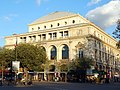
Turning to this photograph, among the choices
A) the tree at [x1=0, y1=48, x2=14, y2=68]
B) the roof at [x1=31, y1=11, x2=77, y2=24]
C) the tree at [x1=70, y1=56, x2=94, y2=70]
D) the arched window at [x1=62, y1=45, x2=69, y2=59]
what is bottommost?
the tree at [x1=70, y1=56, x2=94, y2=70]

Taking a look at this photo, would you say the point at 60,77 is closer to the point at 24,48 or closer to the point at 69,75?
the point at 69,75

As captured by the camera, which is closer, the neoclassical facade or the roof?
the neoclassical facade

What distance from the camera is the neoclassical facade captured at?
9294 cm

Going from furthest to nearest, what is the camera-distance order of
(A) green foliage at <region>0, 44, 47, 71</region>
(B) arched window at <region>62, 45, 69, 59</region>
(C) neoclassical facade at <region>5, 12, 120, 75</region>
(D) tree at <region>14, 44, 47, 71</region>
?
(B) arched window at <region>62, 45, 69, 59</region>
(C) neoclassical facade at <region>5, 12, 120, 75</region>
(A) green foliage at <region>0, 44, 47, 71</region>
(D) tree at <region>14, 44, 47, 71</region>

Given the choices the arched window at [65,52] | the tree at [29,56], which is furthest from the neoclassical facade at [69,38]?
the tree at [29,56]

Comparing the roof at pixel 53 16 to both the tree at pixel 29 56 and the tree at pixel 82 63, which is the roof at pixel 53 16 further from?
the tree at pixel 29 56

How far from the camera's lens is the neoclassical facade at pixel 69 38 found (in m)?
92.9

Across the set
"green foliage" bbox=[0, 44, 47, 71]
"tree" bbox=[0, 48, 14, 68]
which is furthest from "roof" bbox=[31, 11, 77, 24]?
"tree" bbox=[0, 48, 14, 68]

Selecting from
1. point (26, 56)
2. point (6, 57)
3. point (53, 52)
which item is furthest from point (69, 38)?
point (6, 57)

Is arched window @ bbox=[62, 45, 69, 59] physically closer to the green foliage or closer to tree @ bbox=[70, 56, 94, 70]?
tree @ bbox=[70, 56, 94, 70]

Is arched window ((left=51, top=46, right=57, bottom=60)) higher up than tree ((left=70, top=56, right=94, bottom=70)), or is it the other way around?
arched window ((left=51, top=46, right=57, bottom=60))

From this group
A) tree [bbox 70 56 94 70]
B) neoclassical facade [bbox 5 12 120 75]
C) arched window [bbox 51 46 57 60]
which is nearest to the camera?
tree [bbox 70 56 94 70]

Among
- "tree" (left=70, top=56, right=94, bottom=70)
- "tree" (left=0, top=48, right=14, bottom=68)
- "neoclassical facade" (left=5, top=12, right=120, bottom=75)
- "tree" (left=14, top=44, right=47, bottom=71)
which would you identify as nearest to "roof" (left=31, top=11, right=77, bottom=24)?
"neoclassical facade" (left=5, top=12, right=120, bottom=75)

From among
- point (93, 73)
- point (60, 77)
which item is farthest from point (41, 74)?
point (93, 73)
